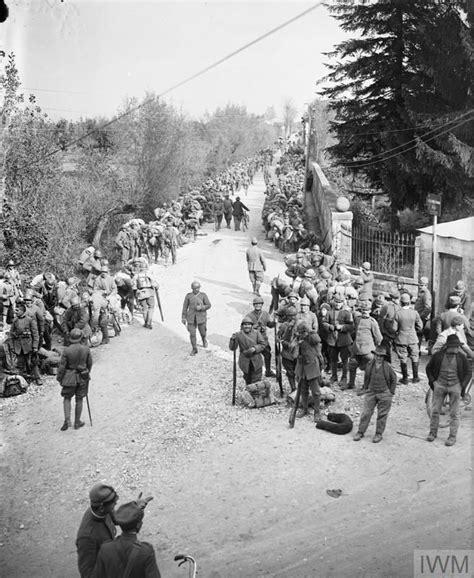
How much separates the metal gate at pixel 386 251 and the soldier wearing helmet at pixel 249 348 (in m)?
5.84

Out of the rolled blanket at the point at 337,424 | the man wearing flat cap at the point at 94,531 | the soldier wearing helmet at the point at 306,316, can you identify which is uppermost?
the soldier wearing helmet at the point at 306,316

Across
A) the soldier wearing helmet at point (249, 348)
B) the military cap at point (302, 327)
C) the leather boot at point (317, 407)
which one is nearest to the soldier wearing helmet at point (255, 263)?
the soldier wearing helmet at point (249, 348)

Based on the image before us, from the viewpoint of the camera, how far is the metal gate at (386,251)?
1531 centimetres

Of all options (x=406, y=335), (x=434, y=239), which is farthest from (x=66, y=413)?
(x=434, y=239)

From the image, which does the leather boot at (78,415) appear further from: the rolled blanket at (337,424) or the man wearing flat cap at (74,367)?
the rolled blanket at (337,424)

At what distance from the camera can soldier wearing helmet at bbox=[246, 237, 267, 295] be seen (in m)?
15.8

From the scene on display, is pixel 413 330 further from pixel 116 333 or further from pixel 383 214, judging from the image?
pixel 383 214

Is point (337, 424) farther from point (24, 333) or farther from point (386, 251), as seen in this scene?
point (386, 251)

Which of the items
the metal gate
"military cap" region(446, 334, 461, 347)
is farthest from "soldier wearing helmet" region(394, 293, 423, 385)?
the metal gate

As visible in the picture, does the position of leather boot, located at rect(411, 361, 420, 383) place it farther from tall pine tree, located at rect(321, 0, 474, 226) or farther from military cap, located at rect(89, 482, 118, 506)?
tall pine tree, located at rect(321, 0, 474, 226)

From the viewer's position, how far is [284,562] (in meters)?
6.55

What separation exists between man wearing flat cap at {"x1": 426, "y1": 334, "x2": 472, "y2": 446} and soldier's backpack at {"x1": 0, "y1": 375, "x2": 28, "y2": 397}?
7.21 metres

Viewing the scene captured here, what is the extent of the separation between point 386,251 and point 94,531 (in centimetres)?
1185

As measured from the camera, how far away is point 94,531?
5289 mm
